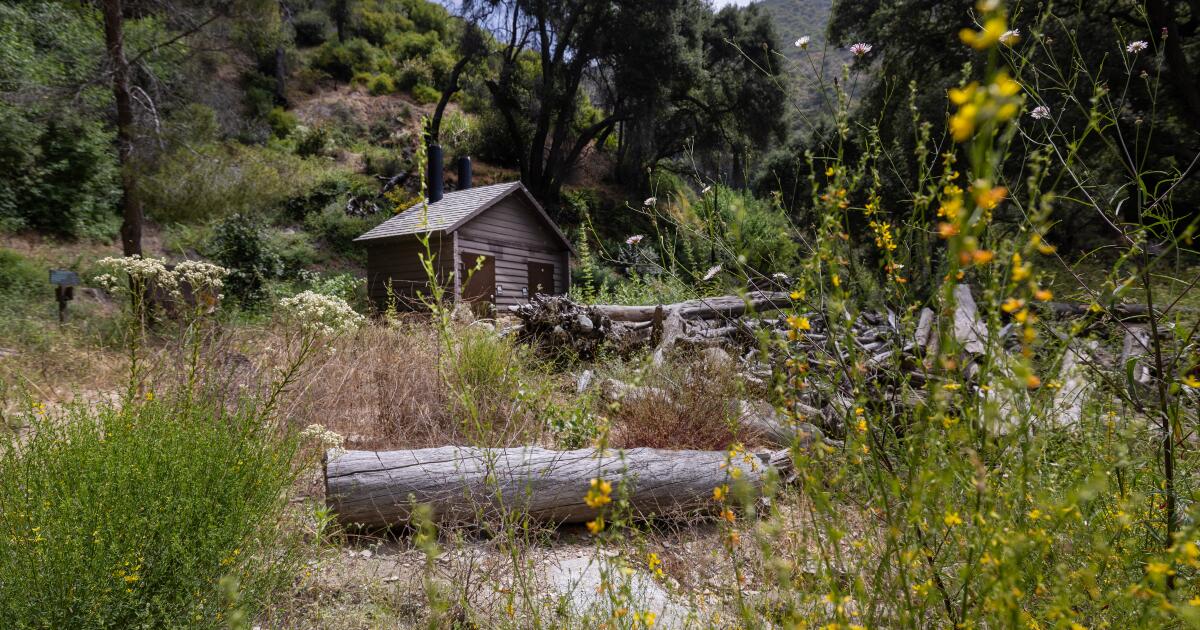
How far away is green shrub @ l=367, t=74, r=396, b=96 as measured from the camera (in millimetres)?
27219

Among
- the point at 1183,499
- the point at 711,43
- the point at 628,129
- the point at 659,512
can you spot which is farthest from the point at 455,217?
the point at 711,43

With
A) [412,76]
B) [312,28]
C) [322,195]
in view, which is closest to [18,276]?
[322,195]

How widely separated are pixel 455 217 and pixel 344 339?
20.1 feet

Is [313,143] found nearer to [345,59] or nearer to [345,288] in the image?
[345,59]

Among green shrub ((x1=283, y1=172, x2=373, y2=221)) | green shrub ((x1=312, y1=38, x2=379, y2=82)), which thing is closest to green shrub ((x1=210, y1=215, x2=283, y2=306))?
green shrub ((x1=283, y1=172, x2=373, y2=221))

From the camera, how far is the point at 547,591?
233 centimetres

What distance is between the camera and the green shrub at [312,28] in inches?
1127

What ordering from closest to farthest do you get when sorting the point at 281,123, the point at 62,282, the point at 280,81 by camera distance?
the point at 62,282, the point at 281,123, the point at 280,81

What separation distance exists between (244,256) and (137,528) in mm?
12591

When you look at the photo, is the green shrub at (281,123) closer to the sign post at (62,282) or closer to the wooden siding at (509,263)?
the wooden siding at (509,263)

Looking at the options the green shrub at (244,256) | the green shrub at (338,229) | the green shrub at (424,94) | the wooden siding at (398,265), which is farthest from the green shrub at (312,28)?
the wooden siding at (398,265)

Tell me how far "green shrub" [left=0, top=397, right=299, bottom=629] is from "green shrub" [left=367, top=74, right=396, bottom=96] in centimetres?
2930

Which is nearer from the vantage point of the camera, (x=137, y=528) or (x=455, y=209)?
(x=137, y=528)

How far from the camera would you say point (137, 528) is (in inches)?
66.7
